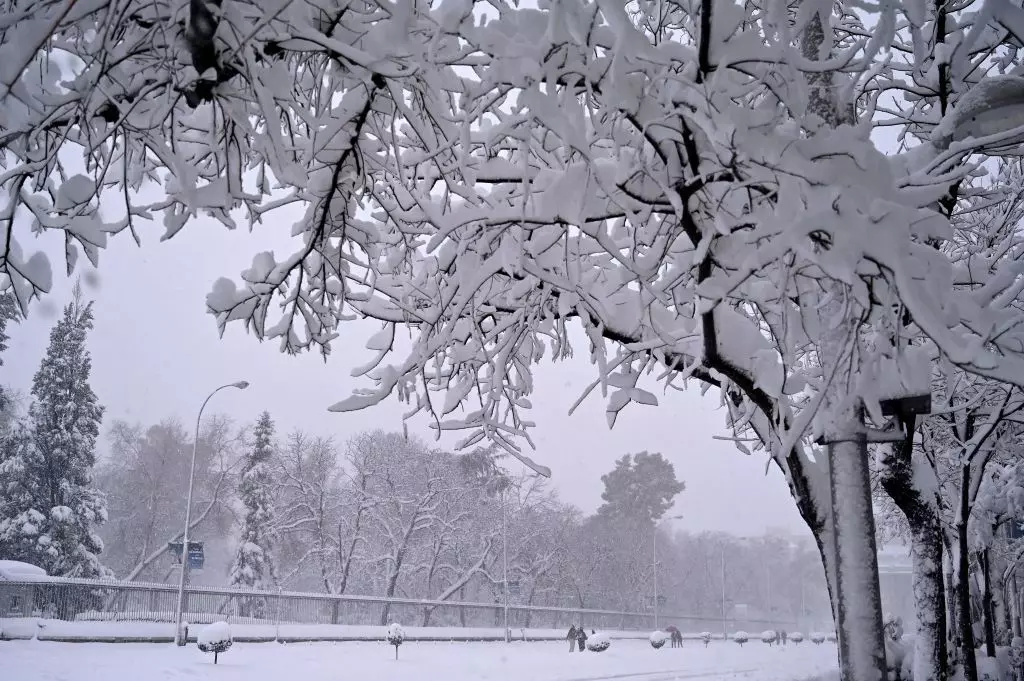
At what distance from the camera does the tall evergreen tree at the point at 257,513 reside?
133ft

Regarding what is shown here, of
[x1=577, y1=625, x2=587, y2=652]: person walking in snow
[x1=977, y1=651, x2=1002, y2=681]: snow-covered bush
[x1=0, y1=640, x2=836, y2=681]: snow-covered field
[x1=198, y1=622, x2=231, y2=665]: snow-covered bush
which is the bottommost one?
[x1=577, y1=625, x2=587, y2=652]: person walking in snow

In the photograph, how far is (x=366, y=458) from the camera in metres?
42.7

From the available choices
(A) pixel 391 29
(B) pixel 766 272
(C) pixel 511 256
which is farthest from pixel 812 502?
(A) pixel 391 29

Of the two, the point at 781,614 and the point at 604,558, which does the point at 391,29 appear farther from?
the point at 781,614

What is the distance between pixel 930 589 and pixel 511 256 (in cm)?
648

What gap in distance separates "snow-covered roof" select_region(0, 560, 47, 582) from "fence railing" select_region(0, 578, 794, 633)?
0.18m

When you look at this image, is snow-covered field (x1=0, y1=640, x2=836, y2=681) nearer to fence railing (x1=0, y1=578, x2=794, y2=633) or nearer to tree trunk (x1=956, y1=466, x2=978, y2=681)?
fence railing (x1=0, y1=578, x2=794, y2=633)

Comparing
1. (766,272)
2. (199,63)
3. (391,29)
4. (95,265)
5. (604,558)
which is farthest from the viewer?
(604,558)

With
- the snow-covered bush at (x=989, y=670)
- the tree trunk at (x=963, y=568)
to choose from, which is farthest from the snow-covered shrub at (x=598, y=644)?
the tree trunk at (x=963, y=568)

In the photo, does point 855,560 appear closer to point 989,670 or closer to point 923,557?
point 923,557

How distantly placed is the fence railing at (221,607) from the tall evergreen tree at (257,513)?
7515 millimetres

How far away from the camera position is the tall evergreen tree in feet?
133

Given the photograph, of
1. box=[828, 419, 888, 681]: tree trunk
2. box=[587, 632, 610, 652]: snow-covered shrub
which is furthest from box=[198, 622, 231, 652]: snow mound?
box=[828, 419, 888, 681]: tree trunk

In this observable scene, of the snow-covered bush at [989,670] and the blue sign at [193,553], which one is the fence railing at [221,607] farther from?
the snow-covered bush at [989,670]
